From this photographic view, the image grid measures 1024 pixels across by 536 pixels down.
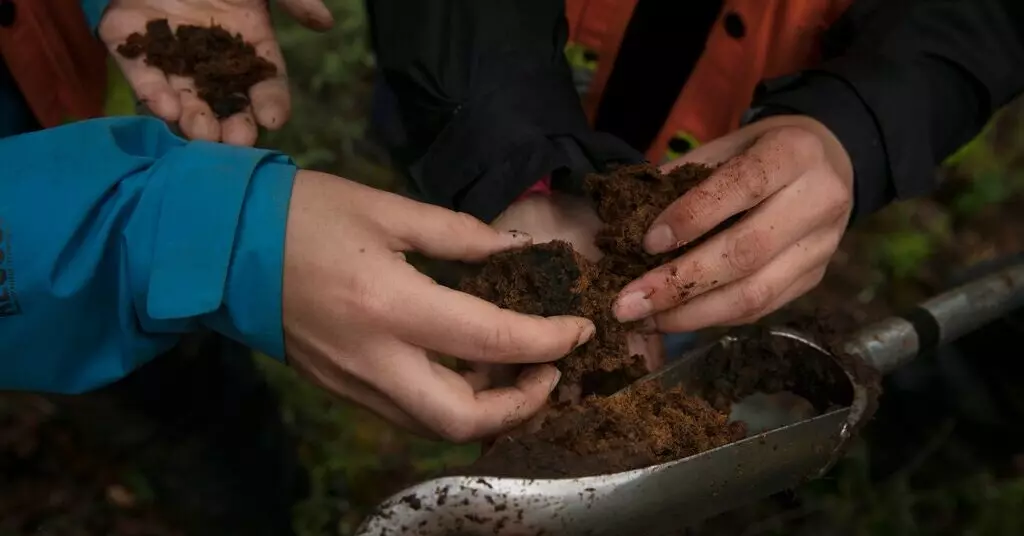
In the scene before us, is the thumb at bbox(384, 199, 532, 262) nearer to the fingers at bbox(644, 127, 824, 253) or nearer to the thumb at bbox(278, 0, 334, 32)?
the fingers at bbox(644, 127, 824, 253)

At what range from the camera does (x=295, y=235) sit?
912 mm

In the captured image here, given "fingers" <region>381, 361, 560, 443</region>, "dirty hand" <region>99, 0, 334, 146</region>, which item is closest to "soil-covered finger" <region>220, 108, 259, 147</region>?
"dirty hand" <region>99, 0, 334, 146</region>

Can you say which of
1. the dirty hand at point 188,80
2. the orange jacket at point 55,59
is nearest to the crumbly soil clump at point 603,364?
the dirty hand at point 188,80

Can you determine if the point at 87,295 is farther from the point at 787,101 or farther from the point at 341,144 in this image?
the point at 341,144

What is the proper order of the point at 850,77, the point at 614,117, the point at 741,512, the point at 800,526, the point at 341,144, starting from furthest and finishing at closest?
the point at 341,144, the point at 800,526, the point at 741,512, the point at 614,117, the point at 850,77

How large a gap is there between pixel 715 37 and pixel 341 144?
1.35 metres

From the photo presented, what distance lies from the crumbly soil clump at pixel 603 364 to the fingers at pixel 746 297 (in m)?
0.08

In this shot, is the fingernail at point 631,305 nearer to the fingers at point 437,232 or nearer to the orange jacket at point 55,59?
the fingers at point 437,232

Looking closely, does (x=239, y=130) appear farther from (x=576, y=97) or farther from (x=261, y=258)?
(x=576, y=97)

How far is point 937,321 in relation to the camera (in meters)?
1.31

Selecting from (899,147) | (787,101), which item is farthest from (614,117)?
(899,147)

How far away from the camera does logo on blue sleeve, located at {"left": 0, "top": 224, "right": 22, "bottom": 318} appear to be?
0.88 m

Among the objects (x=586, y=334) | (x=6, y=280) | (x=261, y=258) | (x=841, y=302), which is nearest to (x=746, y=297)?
(x=586, y=334)

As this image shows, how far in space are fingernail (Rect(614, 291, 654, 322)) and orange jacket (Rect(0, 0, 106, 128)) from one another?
101 centimetres
